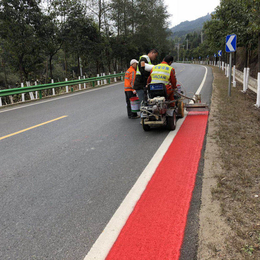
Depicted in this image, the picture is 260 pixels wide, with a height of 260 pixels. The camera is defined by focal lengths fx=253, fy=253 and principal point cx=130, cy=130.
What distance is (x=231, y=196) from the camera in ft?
10.3

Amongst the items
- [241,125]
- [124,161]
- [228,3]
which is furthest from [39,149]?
[228,3]

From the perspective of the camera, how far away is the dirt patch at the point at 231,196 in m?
2.30

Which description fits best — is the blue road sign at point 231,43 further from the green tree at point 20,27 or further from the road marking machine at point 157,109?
the green tree at point 20,27

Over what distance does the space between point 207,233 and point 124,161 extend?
226 cm

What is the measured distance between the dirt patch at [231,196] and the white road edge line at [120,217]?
2.72ft

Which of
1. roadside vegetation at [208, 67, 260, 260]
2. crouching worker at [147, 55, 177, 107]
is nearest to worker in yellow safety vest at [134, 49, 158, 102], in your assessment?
crouching worker at [147, 55, 177, 107]

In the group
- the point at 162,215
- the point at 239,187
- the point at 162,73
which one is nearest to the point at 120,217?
the point at 162,215

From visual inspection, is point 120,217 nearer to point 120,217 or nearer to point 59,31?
point 120,217

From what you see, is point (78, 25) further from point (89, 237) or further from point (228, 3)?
point (89, 237)

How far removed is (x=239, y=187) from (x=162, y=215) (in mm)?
1174

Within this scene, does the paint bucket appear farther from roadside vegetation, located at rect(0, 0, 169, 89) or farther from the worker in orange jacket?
roadside vegetation, located at rect(0, 0, 169, 89)

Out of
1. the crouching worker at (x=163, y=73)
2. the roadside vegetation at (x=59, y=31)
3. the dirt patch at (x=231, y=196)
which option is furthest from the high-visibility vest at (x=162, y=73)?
the roadside vegetation at (x=59, y=31)

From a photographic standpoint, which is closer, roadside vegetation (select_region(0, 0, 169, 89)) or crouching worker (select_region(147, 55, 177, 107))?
crouching worker (select_region(147, 55, 177, 107))

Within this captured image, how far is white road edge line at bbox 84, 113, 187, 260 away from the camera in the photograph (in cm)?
239
